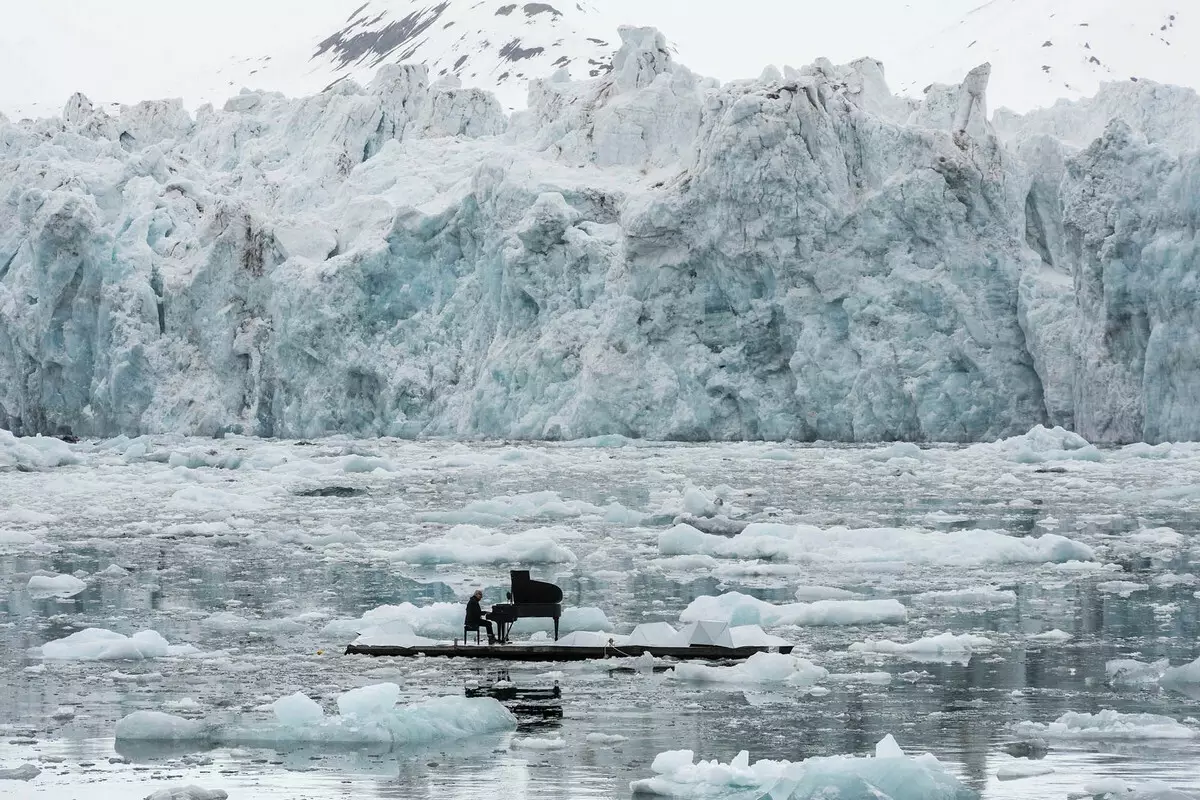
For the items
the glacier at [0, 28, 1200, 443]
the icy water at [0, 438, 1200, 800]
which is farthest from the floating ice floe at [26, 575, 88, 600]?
the glacier at [0, 28, 1200, 443]

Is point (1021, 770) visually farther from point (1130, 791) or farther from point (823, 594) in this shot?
point (823, 594)

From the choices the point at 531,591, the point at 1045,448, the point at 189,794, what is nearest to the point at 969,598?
the point at 531,591

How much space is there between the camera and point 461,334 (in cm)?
3666

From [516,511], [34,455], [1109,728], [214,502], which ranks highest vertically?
[34,455]

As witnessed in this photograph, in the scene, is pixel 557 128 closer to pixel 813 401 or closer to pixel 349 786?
pixel 813 401

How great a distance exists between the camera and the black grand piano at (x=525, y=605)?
8914 mm

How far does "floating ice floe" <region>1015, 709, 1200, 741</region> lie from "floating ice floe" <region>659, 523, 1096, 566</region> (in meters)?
6.07

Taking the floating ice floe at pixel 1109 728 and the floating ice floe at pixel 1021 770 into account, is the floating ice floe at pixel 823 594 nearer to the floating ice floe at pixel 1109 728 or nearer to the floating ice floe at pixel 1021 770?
the floating ice floe at pixel 1109 728

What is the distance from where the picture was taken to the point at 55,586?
11.4 m

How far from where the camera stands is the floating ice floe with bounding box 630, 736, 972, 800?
16.7 feet

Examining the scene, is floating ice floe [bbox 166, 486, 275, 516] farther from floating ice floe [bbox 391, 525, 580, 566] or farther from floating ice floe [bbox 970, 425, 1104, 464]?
floating ice floe [bbox 970, 425, 1104, 464]

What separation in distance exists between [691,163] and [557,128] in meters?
7.83

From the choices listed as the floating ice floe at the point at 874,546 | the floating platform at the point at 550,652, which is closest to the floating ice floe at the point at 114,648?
the floating platform at the point at 550,652

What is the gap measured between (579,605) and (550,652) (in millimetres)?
1997
